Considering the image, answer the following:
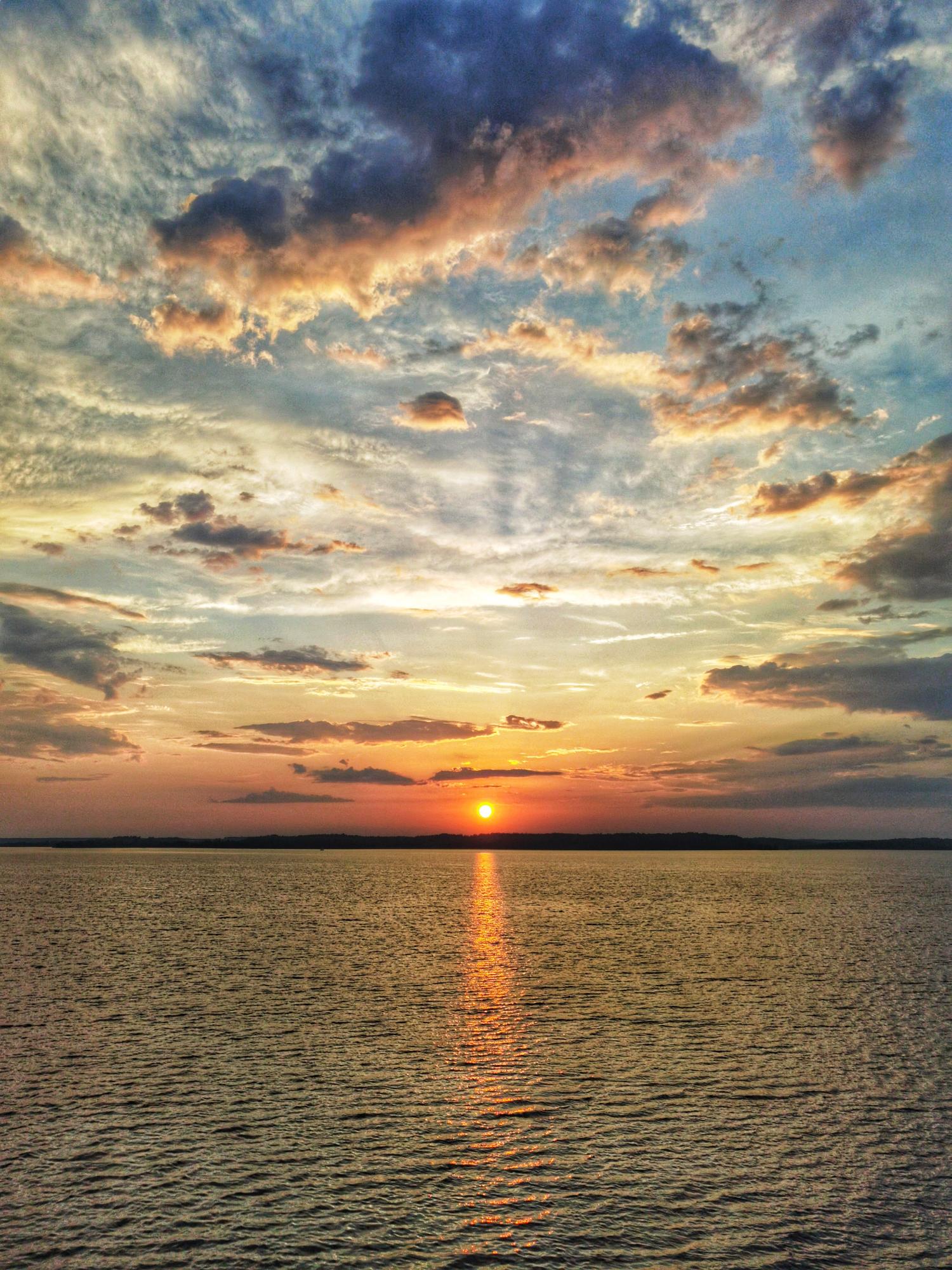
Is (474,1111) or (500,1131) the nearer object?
(500,1131)

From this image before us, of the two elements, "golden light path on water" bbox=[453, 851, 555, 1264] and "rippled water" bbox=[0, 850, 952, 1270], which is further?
"golden light path on water" bbox=[453, 851, 555, 1264]

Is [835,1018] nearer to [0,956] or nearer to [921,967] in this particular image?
[921,967]

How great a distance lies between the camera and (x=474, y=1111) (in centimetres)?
3303

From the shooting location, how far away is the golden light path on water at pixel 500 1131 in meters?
23.6

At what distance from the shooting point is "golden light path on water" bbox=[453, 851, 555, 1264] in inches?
928

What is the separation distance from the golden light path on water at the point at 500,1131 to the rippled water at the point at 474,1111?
0.13 m

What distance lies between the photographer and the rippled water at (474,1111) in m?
23.0

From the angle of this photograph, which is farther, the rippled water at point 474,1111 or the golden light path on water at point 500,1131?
the golden light path on water at point 500,1131

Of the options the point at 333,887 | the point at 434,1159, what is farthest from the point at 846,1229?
the point at 333,887

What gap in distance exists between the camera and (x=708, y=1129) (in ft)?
101

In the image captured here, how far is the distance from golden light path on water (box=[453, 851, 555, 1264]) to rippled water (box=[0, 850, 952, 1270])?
0.13m

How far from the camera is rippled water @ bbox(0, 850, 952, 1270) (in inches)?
905

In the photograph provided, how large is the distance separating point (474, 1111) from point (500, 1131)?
8.11ft

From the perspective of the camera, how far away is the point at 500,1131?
30.8m
